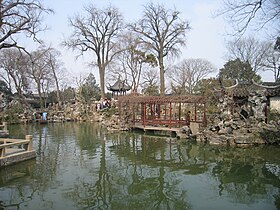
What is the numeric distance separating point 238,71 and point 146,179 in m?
29.8

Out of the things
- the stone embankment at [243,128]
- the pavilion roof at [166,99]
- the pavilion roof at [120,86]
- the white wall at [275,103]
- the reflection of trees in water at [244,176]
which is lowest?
the reflection of trees in water at [244,176]

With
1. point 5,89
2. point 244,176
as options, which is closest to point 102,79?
point 5,89

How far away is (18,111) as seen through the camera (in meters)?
29.0

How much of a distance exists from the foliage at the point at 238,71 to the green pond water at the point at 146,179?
2133cm

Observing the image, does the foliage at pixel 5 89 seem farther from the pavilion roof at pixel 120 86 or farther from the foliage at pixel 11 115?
the pavilion roof at pixel 120 86

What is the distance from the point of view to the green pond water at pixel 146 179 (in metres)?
6.38

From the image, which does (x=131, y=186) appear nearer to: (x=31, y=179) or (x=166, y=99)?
(x=31, y=179)

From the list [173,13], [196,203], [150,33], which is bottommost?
[196,203]

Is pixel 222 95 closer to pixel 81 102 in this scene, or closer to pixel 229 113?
pixel 229 113

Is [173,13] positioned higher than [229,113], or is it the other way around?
[173,13]

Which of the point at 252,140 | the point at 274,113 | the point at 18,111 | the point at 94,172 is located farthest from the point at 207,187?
the point at 18,111

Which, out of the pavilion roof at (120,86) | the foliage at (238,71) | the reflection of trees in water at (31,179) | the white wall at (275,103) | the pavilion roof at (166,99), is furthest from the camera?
the pavilion roof at (120,86)

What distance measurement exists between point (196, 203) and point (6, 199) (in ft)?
14.5

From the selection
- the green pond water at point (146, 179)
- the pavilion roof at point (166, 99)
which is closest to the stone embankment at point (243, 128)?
the green pond water at point (146, 179)
